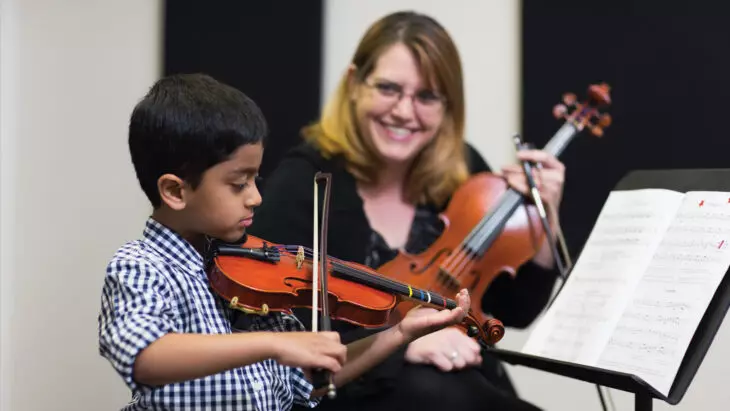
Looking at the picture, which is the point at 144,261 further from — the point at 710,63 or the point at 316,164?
the point at 710,63

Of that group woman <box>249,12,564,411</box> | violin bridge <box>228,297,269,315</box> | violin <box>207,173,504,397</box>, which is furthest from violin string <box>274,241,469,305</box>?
woman <box>249,12,564,411</box>

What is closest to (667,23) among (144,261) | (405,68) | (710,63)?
(710,63)

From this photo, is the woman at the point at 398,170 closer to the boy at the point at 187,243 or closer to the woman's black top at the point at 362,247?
the woman's black top at the point at 362,247

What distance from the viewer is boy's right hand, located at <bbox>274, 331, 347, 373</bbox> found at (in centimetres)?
87

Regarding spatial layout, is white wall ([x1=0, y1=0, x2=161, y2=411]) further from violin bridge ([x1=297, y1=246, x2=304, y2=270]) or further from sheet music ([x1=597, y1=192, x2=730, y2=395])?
sheet music ([x1=597, y1=192, x2=730, y2=395])

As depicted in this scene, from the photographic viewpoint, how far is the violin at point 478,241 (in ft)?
5.12

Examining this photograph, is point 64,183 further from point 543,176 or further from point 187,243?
point 543,176

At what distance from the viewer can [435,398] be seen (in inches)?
56.5

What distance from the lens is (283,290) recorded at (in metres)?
1.05

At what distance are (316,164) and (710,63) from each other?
3.87ft

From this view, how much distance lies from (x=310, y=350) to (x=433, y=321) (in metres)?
0.26

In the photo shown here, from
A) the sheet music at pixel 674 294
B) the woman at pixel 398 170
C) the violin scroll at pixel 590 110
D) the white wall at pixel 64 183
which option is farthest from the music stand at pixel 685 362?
the white wall at pixel 64 183

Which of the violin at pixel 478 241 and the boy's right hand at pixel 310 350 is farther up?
the boy's right hand at pixel 310 350

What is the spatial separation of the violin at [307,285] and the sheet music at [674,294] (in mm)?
247
